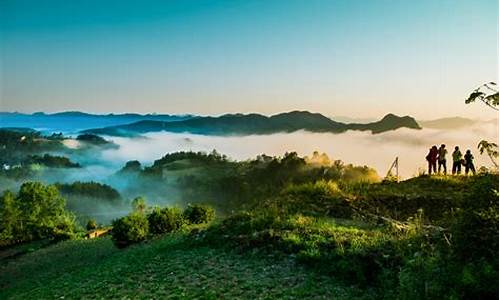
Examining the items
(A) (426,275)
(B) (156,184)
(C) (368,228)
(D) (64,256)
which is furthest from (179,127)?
(A) (426,275)

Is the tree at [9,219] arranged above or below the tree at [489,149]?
below

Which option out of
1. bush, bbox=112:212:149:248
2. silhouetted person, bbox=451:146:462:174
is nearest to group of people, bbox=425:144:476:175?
silhouetted person, bbox=451:146:462:174

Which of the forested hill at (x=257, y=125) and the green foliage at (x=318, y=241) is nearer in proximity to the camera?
the green foliage at (x=318, y=241)

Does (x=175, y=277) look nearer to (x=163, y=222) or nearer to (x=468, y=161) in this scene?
(x=163, y=222)

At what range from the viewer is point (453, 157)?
35.7 ft

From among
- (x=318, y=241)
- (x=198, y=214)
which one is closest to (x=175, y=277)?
(x=318, y=241)

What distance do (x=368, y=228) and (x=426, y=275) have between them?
3.50 m

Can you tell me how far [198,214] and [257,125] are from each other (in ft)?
21.7

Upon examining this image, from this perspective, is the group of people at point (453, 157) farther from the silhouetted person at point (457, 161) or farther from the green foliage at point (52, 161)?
the green foliage at point (52, 161)

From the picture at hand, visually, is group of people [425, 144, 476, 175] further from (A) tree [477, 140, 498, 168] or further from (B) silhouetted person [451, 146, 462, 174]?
(A) tree [477, 140, 498, 168]

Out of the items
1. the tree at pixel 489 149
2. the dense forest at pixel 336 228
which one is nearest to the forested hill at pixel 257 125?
the dense forest at pixel 336 228

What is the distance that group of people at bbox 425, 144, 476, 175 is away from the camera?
1070cm

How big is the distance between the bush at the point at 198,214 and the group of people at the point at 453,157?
3.92 metres

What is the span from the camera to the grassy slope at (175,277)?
5.46 meters
